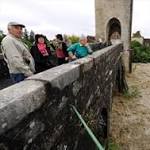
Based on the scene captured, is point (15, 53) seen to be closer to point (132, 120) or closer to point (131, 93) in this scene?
point (132, 120)

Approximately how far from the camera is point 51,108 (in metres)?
2.96

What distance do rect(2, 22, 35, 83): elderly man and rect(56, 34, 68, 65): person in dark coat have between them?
100 inches

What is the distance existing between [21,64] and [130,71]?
1793 centimetres

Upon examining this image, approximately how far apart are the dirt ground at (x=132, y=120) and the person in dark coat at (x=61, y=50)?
8.57 ft

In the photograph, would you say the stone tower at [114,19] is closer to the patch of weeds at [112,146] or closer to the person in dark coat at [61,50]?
the patch of weeds at [112,146]

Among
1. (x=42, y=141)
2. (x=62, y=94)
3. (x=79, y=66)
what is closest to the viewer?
(x=42, y=141)

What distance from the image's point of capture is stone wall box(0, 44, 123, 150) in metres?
2.25

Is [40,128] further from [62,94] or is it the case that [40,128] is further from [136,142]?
[136,142]

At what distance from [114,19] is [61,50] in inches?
600

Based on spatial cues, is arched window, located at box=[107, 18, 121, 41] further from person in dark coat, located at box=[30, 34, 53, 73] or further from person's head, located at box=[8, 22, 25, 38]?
person's head, located at box=[8, 22, 25, 38]

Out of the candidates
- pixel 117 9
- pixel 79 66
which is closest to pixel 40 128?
pixel 79 66

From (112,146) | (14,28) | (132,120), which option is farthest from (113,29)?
(14,28)

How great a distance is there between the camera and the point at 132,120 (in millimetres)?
10586

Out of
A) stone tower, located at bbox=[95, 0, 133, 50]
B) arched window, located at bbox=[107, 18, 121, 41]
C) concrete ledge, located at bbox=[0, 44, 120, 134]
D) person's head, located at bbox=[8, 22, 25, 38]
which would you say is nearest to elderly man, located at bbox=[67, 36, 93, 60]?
person's head, located at bbox=[8, 22, 25, 38]
